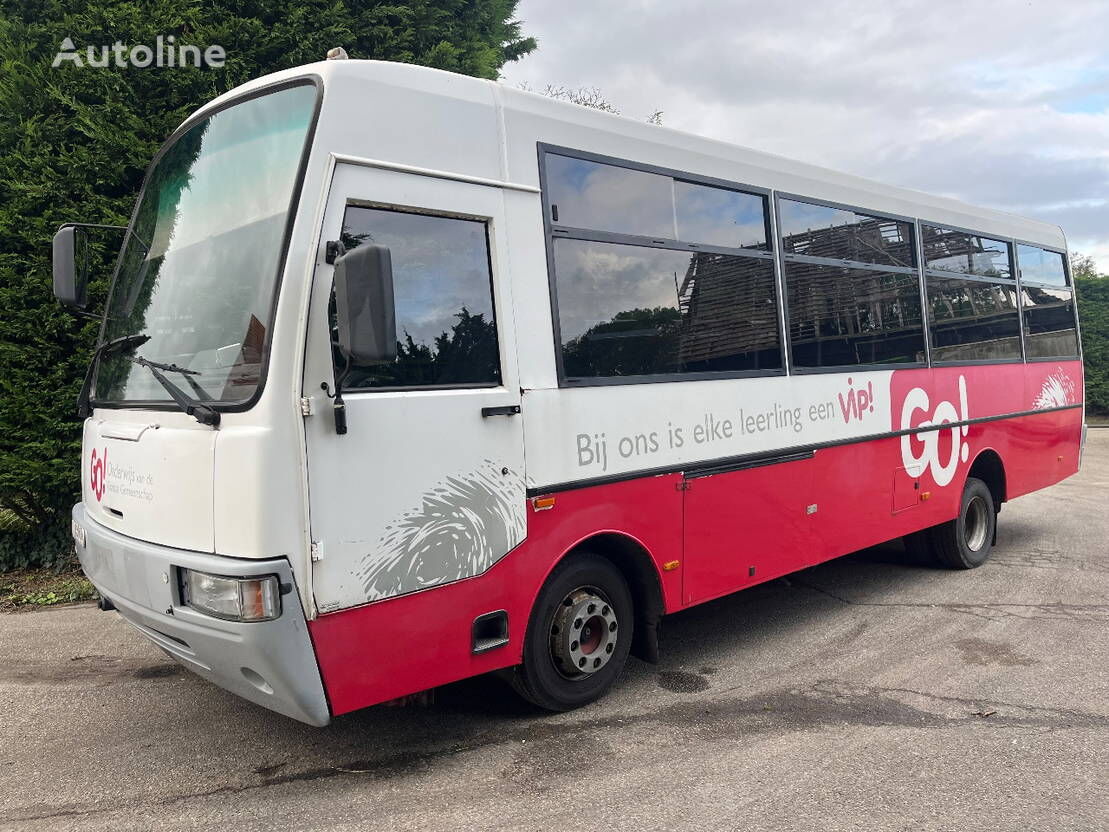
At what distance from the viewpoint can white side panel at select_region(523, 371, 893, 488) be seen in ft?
13.3

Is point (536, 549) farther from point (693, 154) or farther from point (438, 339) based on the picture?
point (693, 154)

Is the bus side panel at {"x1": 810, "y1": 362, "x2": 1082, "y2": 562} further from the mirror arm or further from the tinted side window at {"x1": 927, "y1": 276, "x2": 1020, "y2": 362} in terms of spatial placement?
the mirror arm

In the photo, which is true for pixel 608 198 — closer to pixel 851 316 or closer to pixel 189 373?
pixel 189 373

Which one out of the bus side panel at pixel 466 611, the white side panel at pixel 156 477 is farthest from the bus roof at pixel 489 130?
the bus side panel at pixel 466 611

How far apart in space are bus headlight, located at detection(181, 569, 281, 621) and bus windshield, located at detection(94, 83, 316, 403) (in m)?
0.68

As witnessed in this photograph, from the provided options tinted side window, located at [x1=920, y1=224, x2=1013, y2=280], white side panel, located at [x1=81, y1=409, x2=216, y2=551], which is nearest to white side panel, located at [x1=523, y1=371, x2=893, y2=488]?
white side panel, located at [x1=81, y1=409, x2=216, y2=551]

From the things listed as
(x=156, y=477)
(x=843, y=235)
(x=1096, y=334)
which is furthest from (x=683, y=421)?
(x=1096, y=334)

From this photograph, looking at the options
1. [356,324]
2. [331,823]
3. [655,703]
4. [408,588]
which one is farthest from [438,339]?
[655,703]

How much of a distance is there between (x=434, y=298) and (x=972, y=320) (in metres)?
5.82

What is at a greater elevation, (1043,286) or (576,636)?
(1043,286)

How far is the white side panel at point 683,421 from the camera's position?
13.3 ft

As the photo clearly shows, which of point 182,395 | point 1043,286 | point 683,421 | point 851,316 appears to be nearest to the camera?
point 182,395

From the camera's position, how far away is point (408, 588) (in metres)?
3.45

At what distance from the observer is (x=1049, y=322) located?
885cm
